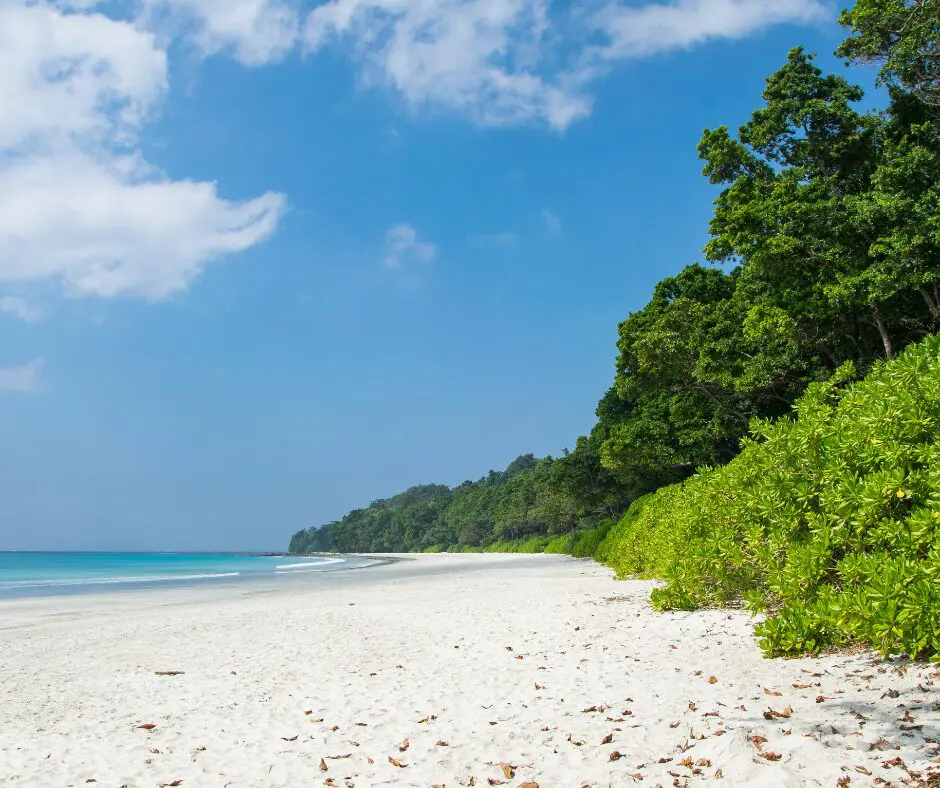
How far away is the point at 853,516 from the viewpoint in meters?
6.03

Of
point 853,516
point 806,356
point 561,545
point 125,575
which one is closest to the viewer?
point 853,516

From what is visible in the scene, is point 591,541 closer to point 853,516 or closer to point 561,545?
point 561,545

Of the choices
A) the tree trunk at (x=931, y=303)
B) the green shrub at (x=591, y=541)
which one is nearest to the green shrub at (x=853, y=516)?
the tree trunk at (x=931, y=303)

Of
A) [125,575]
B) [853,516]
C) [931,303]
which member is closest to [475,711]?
[853,516]

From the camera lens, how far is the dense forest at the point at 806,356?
19.7 ft

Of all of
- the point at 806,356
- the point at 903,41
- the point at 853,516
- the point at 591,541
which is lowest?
the point at 591,541

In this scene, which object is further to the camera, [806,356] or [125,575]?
Answer: [125,575]

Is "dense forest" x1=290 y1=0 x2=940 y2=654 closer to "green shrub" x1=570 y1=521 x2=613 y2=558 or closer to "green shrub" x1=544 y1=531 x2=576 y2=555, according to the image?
"green shrub" x1=570 y1=521 x2=613 y2=558

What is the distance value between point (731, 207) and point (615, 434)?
554 inches

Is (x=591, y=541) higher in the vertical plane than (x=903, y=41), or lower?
lower

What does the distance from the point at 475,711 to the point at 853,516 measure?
372 cm

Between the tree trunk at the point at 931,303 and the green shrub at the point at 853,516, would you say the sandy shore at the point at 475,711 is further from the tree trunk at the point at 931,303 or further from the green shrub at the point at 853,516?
the tree trunk at the point at 931,303

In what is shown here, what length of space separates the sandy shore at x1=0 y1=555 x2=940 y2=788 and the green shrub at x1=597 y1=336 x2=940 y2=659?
0.41 metres

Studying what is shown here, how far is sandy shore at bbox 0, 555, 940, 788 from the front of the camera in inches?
167
